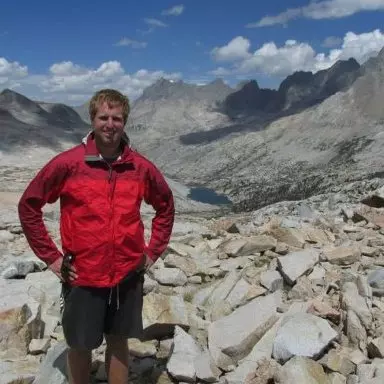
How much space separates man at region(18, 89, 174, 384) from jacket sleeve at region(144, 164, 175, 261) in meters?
0.12

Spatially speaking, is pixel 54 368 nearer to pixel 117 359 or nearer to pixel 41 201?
pixel 117 359

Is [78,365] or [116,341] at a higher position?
[116,341]

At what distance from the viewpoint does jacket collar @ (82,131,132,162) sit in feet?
18.2

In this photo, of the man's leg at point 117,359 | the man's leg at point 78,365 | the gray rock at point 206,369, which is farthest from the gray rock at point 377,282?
the man's leg at point 78,365

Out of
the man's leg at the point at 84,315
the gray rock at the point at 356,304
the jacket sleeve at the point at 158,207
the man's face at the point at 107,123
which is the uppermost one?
the man's face at the point at 107,123

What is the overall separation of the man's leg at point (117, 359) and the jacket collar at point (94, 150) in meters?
2.13

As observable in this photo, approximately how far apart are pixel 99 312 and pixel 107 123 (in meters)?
2.06

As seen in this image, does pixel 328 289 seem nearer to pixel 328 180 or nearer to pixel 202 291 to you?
pixel 202 291

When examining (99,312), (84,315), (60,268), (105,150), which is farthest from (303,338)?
(105,150)

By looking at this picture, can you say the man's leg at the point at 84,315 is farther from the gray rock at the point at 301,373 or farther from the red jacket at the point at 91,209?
the gray rock at the point at 301,373

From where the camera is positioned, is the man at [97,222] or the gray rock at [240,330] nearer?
the man at [97,222]

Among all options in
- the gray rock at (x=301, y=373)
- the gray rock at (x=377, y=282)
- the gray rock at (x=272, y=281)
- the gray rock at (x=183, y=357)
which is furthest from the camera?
the gray rock at (x=272, y=281)

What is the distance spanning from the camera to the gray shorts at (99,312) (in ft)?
18.6

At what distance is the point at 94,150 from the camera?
561 centimetres
